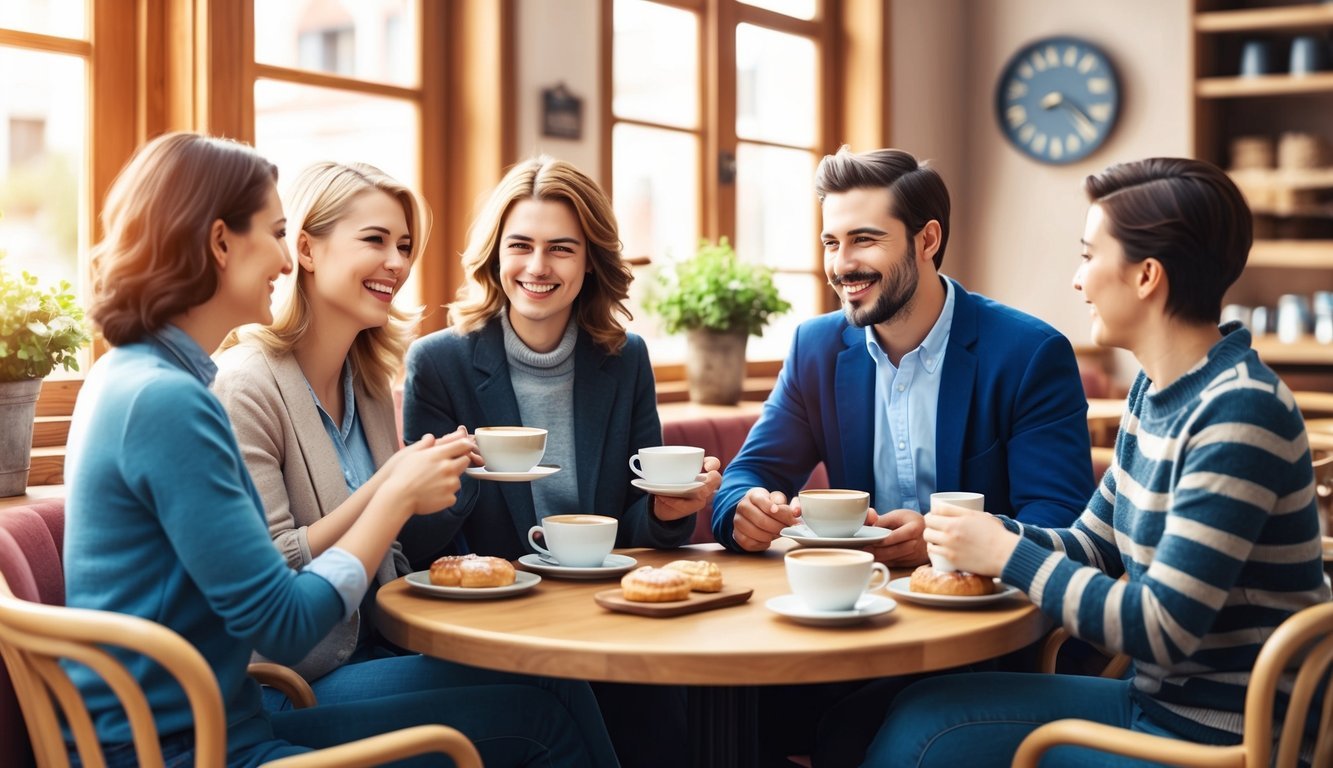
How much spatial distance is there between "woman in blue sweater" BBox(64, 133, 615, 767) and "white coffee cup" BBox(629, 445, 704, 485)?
0.34 metres

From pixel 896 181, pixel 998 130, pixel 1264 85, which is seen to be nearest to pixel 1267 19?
pixel 1264 85

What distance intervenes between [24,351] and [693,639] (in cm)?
126

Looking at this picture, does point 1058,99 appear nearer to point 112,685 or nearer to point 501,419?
point 501,419

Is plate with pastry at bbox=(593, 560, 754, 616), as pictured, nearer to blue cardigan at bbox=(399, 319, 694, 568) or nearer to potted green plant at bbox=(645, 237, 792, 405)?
blue cardigan at bbox=(399, 319, 694, 568)

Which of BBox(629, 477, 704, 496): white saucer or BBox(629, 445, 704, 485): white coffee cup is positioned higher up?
BBox(629, 445, 704, 485): white coffee cup

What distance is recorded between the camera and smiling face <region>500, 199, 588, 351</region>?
98.9 inches

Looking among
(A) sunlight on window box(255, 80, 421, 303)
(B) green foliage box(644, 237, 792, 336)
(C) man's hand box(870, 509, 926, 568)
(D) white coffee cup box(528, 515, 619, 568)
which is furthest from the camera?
(B) green foliage box(644, 237, 792, 336)

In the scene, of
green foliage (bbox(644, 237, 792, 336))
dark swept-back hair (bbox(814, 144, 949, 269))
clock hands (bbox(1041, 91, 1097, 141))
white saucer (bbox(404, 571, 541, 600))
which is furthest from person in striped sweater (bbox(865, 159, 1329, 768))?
clock hands (bbox(1041, 91, 1097, 141))

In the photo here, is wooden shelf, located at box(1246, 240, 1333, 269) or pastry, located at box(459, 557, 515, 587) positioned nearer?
pastry, located at box(459, 557, 515, 587)

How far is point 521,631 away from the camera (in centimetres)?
166

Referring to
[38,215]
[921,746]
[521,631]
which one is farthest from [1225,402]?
[38,215]

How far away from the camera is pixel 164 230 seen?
1.68 m

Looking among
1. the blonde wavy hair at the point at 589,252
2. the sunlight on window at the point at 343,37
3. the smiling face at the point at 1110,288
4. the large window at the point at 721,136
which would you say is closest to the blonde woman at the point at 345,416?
the blonde wavy hair at the point at 589,252

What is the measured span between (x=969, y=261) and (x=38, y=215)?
15.0 ft
